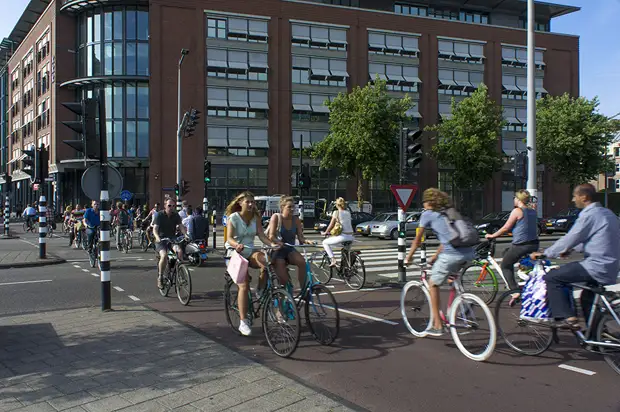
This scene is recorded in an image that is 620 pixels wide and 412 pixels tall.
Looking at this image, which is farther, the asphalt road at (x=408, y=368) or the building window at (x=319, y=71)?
the building window at (x=319, y=71)

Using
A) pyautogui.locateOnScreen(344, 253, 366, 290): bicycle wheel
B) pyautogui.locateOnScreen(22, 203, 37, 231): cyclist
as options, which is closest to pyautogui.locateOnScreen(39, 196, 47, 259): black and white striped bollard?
pyautogui.locateOnScreen(344, 253, 366, 290): bicycle wheel

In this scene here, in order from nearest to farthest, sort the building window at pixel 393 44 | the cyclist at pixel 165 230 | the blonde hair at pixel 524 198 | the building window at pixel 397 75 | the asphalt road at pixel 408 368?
the asphalt road at pixel 408 368 < the blonde hair at pixel 524 198 < the cyclist at pixel 165 230 < the building window at pixel 397 75 < the building window at pixel 393 44

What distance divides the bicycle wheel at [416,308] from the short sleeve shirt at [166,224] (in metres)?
4.37

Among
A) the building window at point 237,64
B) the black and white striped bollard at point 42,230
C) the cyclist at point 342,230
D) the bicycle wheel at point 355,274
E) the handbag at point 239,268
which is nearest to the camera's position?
the handbag at point 239,268

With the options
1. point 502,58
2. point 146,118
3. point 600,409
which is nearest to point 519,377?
point 600,409

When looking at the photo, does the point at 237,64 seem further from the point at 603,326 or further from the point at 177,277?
the point at 603,326

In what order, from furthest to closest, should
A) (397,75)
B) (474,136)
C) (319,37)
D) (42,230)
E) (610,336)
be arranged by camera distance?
1. (397,75)
2. (319,37)
3. (474,136)
4. (42,230)
5. (610,336)

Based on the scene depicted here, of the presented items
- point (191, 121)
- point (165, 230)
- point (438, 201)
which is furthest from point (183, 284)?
point (191, 121)

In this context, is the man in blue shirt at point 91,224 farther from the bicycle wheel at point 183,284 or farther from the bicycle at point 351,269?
the bicycle at point 351,269

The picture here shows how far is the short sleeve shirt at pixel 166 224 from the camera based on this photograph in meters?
8.90

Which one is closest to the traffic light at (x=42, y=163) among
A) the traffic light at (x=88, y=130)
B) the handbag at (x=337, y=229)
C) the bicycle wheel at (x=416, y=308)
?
the traffic light at (x=88, y=130)

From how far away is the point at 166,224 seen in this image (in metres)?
8.96

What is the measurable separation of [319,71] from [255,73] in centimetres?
528

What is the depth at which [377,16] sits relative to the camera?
4506 centimetres
